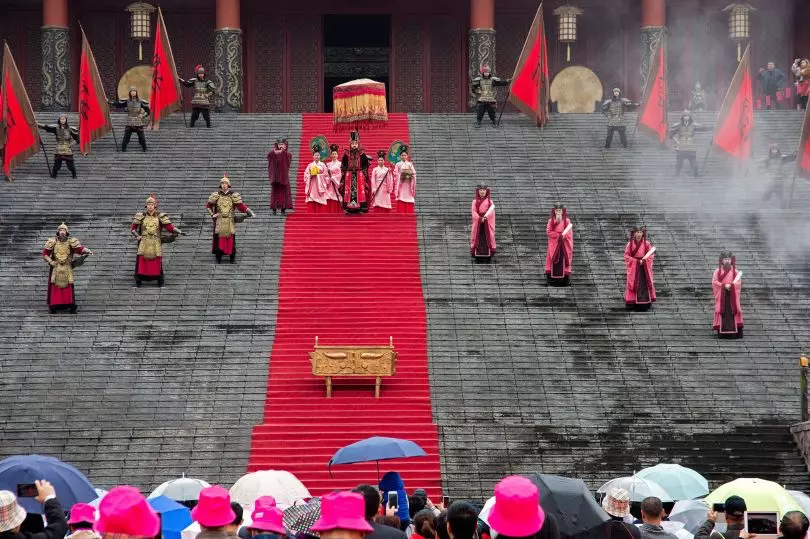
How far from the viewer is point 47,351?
829 inches

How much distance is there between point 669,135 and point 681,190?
2.68 m

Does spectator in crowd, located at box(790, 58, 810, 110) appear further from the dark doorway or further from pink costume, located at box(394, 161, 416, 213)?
pink costume, located at box(394, 161, 416, 213)

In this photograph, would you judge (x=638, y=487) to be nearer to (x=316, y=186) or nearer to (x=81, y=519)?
(x=81, y=519)

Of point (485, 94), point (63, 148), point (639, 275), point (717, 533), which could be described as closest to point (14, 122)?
point (63, 148)

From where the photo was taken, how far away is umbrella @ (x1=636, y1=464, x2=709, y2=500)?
46.3 ft

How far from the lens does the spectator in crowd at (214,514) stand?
25.9ft

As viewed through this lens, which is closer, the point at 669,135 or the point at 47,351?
the point at 47,351

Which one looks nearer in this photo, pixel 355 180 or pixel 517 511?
pixel 517 511

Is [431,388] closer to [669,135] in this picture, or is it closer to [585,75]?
[669,135]

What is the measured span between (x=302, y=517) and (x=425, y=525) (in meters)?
1.19

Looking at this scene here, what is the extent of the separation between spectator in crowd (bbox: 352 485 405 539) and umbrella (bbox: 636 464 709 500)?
15.3ft

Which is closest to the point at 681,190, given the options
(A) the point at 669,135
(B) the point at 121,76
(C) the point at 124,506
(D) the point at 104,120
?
(A) the point at 669,135

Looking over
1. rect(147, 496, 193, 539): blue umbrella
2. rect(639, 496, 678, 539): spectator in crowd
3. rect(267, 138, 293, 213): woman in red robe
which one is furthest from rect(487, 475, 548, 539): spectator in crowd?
rect(267, 138, 293, 213): woman in red robe

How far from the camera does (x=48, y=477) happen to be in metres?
10.8
